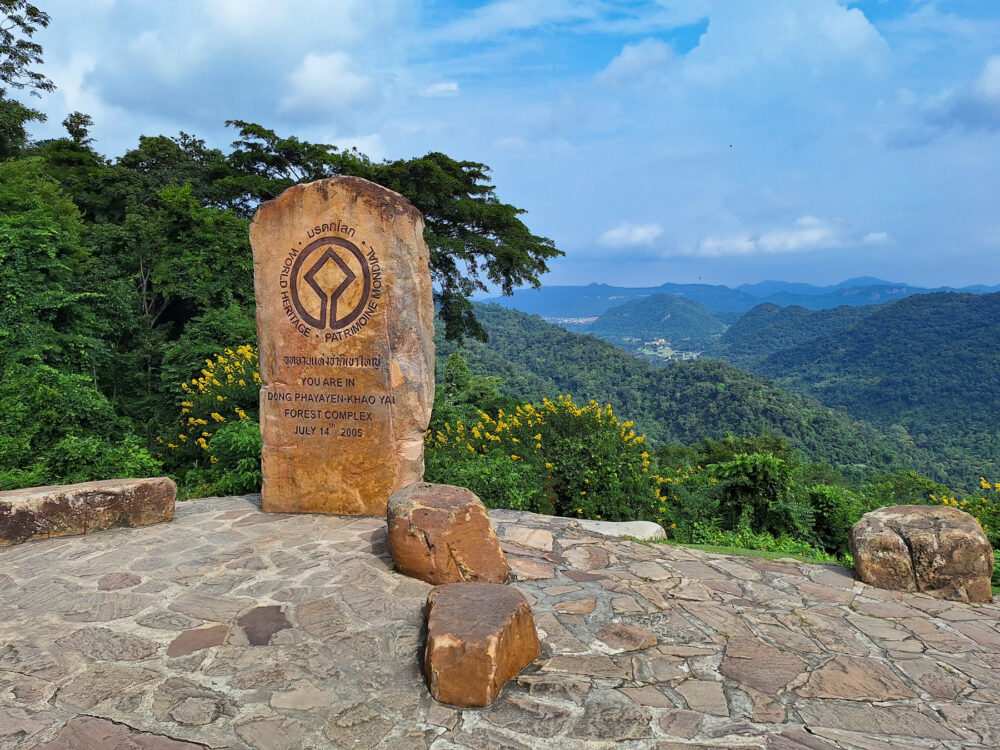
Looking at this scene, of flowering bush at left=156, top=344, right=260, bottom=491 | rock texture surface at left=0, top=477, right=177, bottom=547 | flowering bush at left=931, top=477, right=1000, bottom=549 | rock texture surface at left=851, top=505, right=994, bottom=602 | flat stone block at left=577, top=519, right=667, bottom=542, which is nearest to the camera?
rock texture surface at left=851, top=505, right=994, bottom=602

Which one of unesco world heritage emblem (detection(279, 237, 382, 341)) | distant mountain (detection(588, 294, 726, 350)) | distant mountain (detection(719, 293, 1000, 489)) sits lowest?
distant mountain (detection(719, 293, 1000, 489))

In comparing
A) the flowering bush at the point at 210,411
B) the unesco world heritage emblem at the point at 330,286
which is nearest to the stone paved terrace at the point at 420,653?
the unesco world heritage emblem at the point at 330,286

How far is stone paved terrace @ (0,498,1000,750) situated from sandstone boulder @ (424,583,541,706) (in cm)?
7

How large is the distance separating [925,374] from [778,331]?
2398 inches

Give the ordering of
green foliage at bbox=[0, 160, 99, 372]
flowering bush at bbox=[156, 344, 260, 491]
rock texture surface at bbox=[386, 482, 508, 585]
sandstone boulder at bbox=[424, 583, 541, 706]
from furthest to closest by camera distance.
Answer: green foliage at bbox=[0, 160, 99, 372] → flowering bush at bbox=[156, 344, 260, 491] → rock texture surface at bbox=[386, 482, 508, 585] → sandstone boulder at bbox=[424, 583, 541, 706]

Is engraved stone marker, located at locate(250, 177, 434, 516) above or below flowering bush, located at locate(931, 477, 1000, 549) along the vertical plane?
above

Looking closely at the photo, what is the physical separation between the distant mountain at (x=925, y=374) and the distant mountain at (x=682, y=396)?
3268 millimetres

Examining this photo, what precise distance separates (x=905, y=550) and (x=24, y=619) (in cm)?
570

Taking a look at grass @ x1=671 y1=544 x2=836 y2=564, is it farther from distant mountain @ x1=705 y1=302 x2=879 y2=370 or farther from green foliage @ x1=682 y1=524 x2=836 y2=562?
distant mountain @ x1=705 y1=302 x2=879 y2=370

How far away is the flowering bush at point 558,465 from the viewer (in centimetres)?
668

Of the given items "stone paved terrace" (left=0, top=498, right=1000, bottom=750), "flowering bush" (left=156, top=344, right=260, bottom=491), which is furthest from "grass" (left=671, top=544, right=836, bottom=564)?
"flowering bush" (left=156, top=344, right=260, bottom=491)

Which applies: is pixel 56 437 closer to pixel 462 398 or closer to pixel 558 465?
pixel 558 465

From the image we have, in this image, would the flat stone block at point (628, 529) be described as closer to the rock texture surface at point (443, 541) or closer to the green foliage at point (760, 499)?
the green foliage at point (760, 499)

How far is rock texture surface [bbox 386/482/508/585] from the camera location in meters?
3.94
